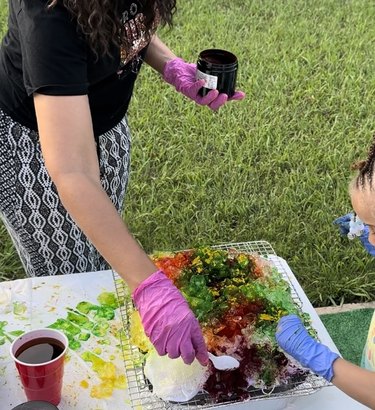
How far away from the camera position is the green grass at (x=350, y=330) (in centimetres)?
249

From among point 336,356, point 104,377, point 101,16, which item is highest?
point 101,16

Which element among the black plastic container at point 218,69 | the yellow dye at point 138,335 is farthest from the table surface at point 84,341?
the black plastic container at point 218,69

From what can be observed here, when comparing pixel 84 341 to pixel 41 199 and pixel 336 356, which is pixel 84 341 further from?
pixel 336 356

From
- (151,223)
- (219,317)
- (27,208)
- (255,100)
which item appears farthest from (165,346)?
(255,100)

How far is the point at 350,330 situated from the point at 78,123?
65.4 inches

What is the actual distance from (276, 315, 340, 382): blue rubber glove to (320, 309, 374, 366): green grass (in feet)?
3.85

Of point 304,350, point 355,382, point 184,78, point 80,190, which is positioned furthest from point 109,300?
point 184,78

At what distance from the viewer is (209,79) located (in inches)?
75.1

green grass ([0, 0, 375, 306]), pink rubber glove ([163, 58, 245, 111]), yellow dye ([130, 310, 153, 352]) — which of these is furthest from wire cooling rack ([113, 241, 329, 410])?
green grass ([0, 0, 375, 306])

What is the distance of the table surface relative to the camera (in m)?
1.43

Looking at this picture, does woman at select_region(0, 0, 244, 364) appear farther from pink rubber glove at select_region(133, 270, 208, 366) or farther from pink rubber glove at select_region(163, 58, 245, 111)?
pink rubber glove at select_region(163, 58, 245, 111)

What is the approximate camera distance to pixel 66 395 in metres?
1.44

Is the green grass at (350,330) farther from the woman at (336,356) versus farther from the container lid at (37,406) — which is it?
the container lid at (37,406)

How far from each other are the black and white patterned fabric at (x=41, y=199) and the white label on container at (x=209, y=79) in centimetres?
29
